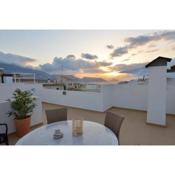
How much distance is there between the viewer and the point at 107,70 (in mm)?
5152

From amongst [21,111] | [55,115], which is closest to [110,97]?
[21,111]

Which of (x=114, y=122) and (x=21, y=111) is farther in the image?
(x=21, y=111)

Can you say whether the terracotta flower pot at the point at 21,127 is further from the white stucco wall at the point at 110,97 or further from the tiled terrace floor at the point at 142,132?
the white stucco wall at the point at 110,97

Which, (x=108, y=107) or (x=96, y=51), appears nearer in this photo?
(x=96, y=51)

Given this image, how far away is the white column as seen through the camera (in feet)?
11.6

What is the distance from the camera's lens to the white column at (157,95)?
355 cm

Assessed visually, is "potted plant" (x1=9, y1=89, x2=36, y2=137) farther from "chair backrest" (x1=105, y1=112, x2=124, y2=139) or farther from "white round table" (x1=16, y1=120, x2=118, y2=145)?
"chair backrest" (x1=105, y1=112, x2=124, y2=139)

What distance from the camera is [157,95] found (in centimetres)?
366

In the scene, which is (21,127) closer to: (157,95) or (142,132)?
(142,132)

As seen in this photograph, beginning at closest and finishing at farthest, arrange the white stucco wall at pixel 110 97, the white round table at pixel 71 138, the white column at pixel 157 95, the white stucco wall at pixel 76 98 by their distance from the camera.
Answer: the white round table at pixel 71 138
the white column at pixel 157 95
the white stucco wall at pixel 110 97
the white stucco wall at pixel 76 98

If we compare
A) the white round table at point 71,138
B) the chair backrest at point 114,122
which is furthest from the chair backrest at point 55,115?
the chair backrest at point 114,122
